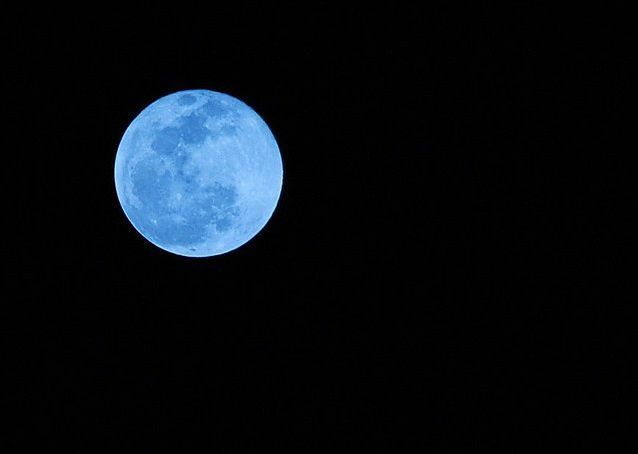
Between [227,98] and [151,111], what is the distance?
0.62 meters

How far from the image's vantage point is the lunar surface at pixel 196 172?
352 centimetres

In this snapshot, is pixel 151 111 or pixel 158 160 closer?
pixel 158 160

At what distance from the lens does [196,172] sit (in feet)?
11.5

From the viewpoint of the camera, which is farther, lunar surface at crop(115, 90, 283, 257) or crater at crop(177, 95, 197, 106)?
crater at crop(177, 95, 197, 106)

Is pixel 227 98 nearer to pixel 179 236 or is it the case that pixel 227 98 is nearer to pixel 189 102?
pixel 189 102

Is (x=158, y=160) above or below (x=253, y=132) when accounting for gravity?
below

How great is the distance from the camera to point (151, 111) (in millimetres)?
3812

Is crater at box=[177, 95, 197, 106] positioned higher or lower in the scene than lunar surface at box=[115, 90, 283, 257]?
higher

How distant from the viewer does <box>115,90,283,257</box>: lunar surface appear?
3.52 metres

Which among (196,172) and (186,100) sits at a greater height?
(186,100)

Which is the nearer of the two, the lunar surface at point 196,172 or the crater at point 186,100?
the lunar surface at point 196,172

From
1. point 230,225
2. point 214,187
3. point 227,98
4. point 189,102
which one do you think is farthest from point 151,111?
point 230,225

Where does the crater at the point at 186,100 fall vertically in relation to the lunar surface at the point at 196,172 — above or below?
above

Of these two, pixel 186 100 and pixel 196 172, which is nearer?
pixel 196 172
